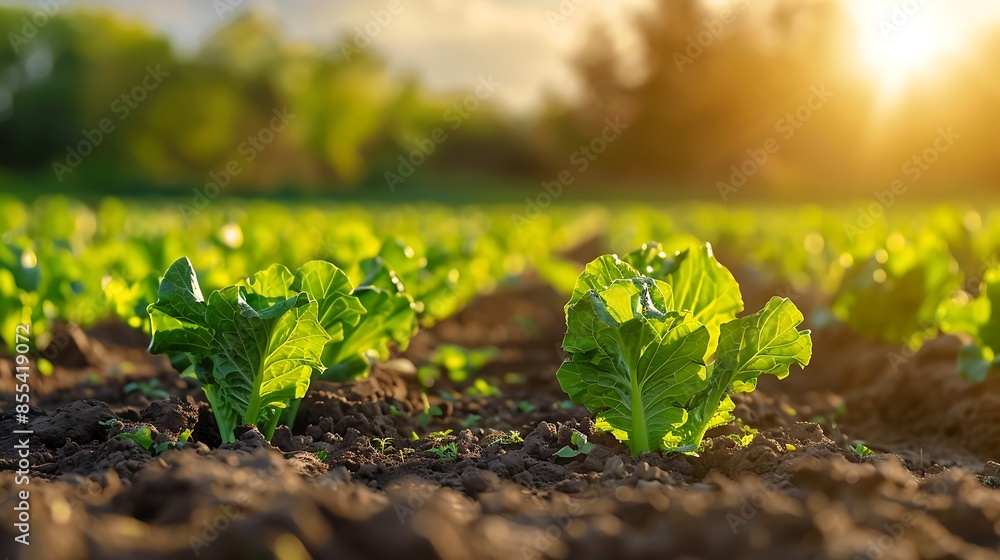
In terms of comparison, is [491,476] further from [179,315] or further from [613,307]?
[179,315]

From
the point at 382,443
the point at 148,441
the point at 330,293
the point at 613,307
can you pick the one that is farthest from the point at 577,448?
the point at 148,441

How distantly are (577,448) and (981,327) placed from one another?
2368 millimetres

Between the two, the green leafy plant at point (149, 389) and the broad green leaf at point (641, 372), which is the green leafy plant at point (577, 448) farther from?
the green leafy plant at point (149, 389)

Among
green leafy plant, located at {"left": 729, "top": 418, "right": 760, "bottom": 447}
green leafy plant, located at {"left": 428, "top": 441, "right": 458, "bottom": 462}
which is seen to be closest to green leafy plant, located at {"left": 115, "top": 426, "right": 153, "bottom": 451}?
green leafy plant, located at {"left": 428, "top": 441, "right": 458, "bottom": 462}

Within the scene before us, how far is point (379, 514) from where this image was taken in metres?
1.62

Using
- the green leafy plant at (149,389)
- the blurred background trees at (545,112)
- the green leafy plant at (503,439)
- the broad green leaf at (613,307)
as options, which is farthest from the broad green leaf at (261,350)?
the blurred background trees at (545,112)

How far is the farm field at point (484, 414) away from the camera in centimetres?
166

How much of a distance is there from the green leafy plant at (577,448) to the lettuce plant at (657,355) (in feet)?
0.38

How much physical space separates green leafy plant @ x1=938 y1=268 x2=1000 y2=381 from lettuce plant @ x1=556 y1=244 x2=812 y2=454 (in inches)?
69.2

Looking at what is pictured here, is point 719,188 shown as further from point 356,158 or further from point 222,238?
point 222,238

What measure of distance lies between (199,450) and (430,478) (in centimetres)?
71

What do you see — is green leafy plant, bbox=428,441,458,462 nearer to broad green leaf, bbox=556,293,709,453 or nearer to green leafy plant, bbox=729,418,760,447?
broad green leaf, bbox=556,293,709,453

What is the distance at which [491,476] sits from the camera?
2.38 meters

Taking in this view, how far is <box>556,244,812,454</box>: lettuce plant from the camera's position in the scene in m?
2.53
